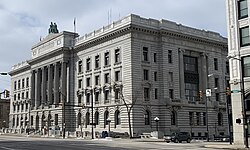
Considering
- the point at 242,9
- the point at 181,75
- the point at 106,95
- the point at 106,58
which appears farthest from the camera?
the point at 106,58

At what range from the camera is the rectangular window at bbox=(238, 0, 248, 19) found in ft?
152

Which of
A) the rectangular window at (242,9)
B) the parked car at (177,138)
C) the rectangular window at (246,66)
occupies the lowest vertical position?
the parked car at (177,138)

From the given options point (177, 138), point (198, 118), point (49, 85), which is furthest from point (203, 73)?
point (49, 85)

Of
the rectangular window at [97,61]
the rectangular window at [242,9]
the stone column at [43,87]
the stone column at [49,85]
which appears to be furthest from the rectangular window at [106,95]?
the rectangular window at [242,9]

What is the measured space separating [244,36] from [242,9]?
3.57 meters

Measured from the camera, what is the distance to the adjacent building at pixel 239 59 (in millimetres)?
44719

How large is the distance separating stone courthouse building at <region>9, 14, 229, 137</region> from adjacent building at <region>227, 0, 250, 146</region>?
2195 cm

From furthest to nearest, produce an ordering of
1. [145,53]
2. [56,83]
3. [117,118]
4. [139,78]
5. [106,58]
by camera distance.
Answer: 1. [56,83]
2. [106,58]
3. [145,53]
4. [117,118]
5. [139,78]

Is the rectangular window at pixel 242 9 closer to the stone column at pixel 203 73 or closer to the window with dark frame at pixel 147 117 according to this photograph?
the window with dark frame at pixel 147 117

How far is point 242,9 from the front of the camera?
1848 inches

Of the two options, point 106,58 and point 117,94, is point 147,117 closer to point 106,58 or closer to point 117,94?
point 117,94

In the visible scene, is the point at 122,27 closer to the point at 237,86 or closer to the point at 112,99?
the point at 112,99

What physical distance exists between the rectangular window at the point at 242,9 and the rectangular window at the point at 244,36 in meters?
1.69

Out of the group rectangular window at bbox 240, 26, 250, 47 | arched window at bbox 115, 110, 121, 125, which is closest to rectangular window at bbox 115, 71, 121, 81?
arched window at bbox 115, 110, 121, 125
